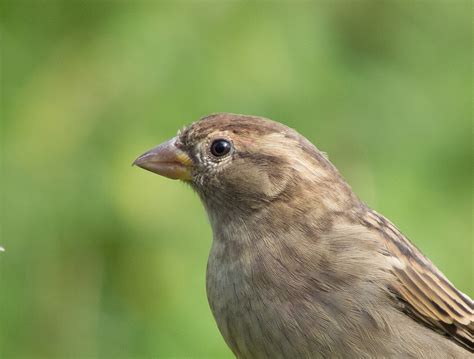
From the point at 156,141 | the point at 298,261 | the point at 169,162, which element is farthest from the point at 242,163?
the point at 156,141

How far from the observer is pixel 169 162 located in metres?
4.27

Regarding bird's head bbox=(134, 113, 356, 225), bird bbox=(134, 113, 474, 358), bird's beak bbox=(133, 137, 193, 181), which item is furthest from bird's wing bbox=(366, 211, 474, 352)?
bird's beak bbox=(133, 137, 193, 181)

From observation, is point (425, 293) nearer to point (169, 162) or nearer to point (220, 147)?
point (220, 147)

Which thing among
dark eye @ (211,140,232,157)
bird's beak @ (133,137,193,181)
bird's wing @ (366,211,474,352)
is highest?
dark eye @ (211,140,232,157)

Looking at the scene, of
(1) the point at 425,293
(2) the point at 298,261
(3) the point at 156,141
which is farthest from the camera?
(3) the point at 156,141

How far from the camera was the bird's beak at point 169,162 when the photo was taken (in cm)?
427

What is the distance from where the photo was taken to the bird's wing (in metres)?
4.16

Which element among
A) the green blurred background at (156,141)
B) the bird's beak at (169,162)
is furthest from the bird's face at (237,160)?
the green blurred background at (156,141)

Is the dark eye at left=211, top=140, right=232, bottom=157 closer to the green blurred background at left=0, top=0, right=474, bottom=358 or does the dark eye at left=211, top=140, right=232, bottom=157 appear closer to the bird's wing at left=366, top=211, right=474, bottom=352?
the bird's wing at left=366, top=211, right=474, bottom=352

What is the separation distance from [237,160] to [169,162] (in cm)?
20

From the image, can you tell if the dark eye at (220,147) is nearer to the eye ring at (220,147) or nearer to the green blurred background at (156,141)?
the eye ring at (220,147)

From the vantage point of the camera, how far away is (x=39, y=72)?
5.27 meters

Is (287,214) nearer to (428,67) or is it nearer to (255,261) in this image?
(255,261)

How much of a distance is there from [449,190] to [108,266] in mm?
1254
